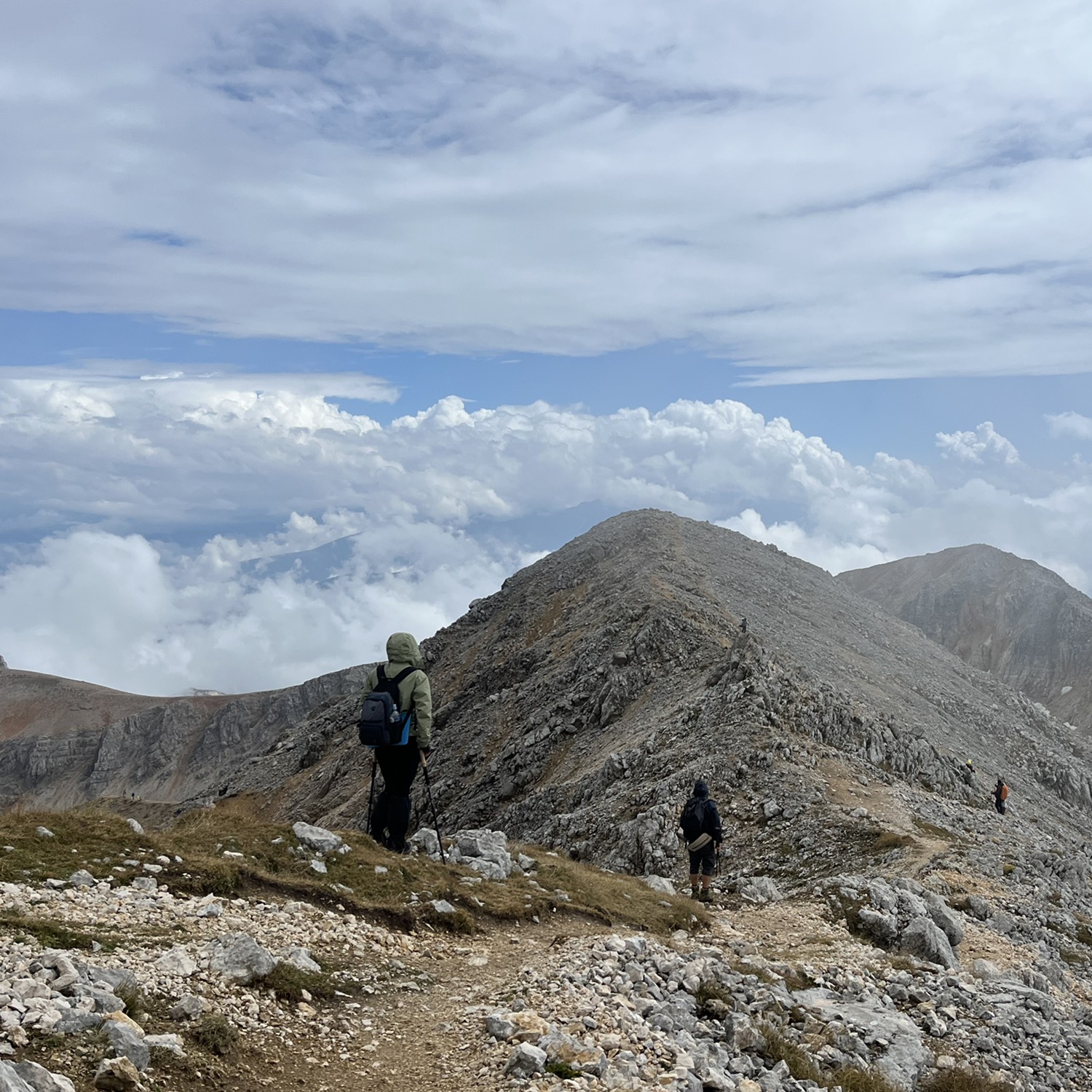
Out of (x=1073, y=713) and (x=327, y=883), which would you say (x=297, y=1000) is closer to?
(x=327, y=883)

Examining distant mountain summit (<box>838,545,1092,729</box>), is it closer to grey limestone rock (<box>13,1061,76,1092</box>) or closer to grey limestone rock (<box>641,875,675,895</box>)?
grey limestone rock (<box>641,875,675,895</box>)

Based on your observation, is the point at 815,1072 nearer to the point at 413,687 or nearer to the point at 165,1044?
the point at 165,1044

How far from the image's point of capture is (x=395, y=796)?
15953 mm

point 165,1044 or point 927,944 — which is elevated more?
point 165,1044

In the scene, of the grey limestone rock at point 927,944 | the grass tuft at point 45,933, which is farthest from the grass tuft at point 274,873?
the grey limestone rock at point 927,944

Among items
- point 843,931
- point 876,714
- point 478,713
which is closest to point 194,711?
point 478,713

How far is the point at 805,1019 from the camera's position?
12.0 m

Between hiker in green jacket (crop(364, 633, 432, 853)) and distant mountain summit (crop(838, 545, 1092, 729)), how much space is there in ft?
427

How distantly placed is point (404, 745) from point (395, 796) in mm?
1234

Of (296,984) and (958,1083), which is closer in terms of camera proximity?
(296,984)

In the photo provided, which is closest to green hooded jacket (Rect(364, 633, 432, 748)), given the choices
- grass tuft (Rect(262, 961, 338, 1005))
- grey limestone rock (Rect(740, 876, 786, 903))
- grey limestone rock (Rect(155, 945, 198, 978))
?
grass tuft (Rect(262, 961, 338, 1005))

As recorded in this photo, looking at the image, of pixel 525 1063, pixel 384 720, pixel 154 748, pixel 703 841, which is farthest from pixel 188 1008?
pixel 154 748

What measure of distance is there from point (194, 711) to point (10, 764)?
34.7 meters

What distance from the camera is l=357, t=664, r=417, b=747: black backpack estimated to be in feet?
48.7
